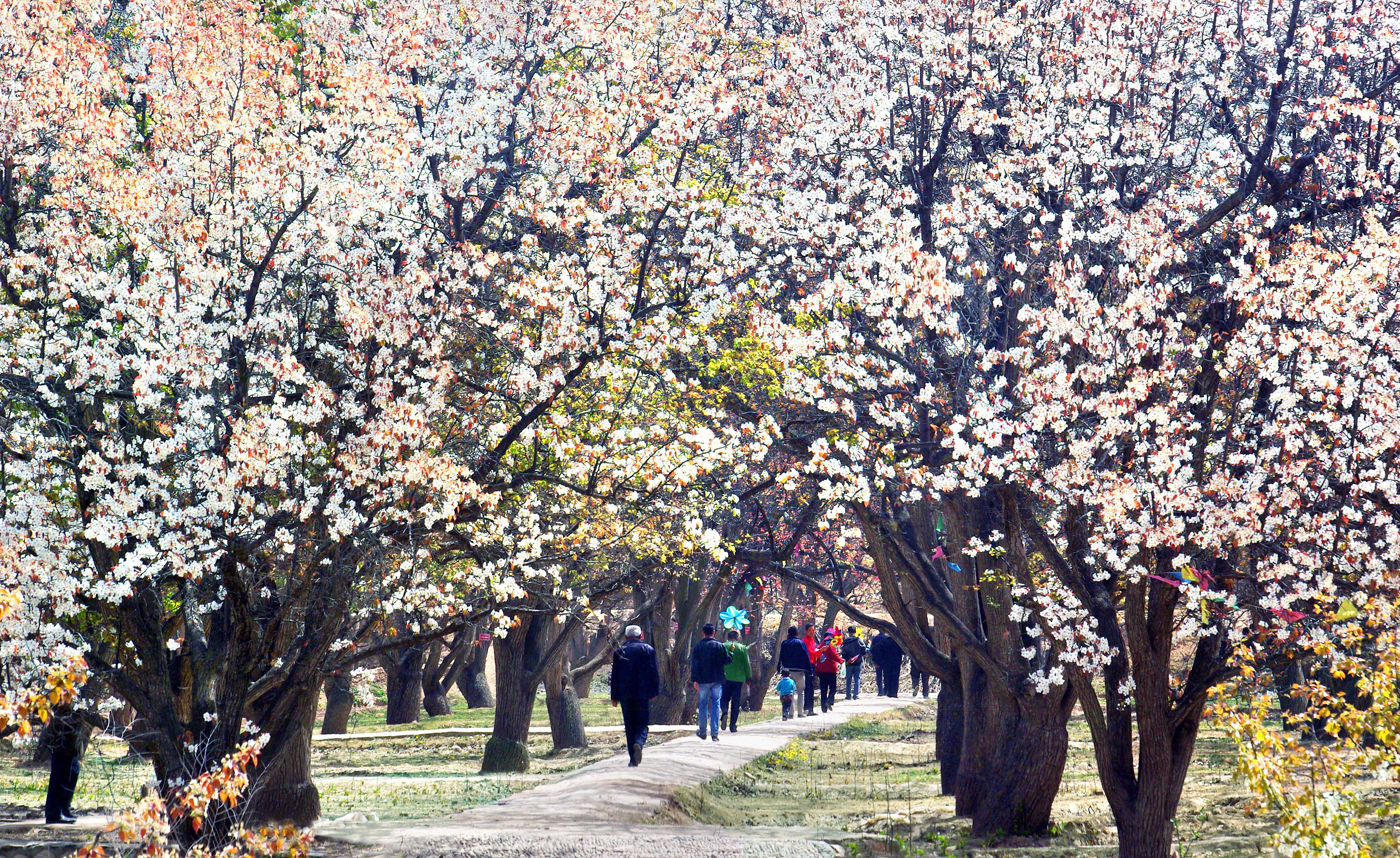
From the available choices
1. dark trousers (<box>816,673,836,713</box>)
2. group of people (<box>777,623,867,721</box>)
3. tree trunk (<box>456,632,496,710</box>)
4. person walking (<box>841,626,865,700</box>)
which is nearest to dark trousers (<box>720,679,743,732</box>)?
group of people (<box>777,623,867,721</box>)

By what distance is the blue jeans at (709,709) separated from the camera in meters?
18.2

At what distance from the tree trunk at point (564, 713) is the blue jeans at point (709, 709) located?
2.90m

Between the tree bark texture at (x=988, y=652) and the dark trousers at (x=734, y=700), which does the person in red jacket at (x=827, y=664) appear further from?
the tree bark texture at (x=988, y=652)

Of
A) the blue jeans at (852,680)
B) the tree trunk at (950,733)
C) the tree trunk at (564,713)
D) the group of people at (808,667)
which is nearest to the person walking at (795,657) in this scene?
the group of people at (808,667)

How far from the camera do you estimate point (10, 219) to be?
30.5 ft

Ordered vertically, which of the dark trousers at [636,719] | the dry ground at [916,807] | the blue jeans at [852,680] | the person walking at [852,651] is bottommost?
the dry ground at [916,807]

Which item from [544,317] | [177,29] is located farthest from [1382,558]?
[177,29]

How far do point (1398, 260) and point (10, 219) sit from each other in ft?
33.1

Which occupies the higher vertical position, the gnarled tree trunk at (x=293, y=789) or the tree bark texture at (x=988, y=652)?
the tree bark texture at (x=988, y=652)

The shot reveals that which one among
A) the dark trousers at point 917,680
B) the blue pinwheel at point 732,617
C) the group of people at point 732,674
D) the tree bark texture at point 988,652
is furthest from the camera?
the dark trousers at point 917,680

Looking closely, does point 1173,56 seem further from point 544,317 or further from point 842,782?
point 842,782

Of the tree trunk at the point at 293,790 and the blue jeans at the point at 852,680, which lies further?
the blue jeans at the point at 852,680

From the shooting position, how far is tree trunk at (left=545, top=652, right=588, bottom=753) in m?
20.6

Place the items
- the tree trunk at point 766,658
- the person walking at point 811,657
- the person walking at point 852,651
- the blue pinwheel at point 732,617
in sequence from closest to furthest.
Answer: the blue pinwheel at point 732,617 → the person walking at point 811,657 → the person walking at point 852,651 → the tree trunk at point 766,658
